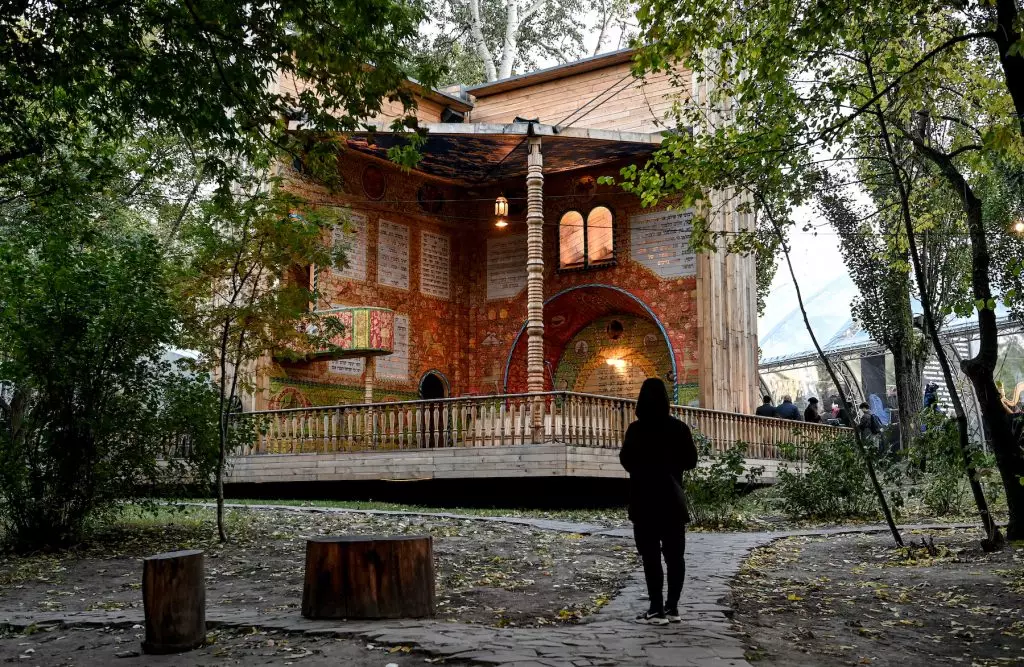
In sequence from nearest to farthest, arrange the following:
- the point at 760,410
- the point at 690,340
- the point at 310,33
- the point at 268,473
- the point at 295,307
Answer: the point at 310,33, the point at 295,307, the point at 268,473, the point at 760,410, the point at 690,340

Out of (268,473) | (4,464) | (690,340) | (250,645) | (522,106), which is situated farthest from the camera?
(522,106)

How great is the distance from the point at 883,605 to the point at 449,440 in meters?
9.90

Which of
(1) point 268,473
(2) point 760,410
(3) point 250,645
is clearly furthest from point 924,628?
(2) point 760,410

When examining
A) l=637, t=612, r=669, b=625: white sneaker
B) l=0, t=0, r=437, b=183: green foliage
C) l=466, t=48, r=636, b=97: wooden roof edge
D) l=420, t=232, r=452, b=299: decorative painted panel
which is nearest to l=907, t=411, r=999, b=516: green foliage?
l=637, t=612, r=669, b=625: white sneaker

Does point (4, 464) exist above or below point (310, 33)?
below

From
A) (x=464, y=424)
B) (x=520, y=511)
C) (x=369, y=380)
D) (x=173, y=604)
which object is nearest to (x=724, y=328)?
(x=369, y=380)

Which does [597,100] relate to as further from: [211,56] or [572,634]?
[572,634]

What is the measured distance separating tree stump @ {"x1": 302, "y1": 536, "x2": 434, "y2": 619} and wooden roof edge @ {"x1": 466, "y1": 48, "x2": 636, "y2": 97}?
17.7 m

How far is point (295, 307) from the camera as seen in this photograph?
35.7ft

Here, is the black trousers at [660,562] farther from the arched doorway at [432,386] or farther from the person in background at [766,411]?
the arched doorway at [432,386]

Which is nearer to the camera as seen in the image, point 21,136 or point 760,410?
point 21,136

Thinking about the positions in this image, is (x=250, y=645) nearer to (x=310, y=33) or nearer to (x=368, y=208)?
(x=310, y=33)

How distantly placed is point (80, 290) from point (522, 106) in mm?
15970

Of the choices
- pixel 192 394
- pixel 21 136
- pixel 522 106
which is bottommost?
pixel 192 394
